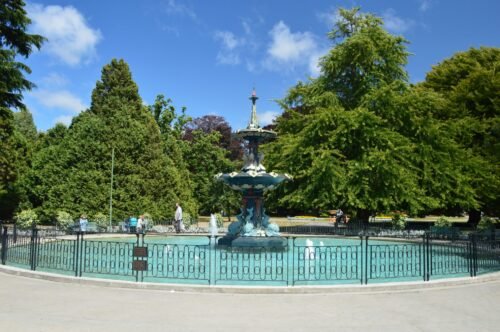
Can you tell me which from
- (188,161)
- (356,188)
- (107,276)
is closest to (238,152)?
(188,161)

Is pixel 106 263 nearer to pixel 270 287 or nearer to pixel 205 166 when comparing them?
pixel 270 287

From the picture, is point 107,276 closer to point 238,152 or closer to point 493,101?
point 493,101

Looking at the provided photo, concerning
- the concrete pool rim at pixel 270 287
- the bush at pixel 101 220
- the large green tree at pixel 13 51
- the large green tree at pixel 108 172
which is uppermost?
the large green tree at pixel 13 51

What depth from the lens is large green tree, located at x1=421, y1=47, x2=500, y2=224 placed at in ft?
107

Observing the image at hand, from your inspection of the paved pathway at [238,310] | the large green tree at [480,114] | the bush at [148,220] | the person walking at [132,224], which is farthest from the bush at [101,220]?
the large green tree at [480,114]

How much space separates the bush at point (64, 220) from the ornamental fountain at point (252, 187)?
12661 mm

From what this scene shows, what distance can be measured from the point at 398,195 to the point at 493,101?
1060 cm

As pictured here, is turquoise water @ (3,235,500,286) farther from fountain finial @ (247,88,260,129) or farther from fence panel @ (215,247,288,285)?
fountain finial @ (247,88,260,129)

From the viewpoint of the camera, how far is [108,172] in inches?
1330

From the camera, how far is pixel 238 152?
69.2 meters

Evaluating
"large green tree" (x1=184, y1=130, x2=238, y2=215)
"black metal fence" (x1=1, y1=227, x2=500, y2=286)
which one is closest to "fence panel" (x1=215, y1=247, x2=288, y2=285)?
"black metal fence" (x1=1, y1=227, x2=500, y2=286)

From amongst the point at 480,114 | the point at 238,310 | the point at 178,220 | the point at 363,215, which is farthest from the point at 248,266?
the point at 480,114

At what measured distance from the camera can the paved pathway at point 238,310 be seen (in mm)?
7629

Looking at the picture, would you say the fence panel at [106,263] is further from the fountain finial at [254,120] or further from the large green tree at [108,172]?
the large green tree at [108,172]
